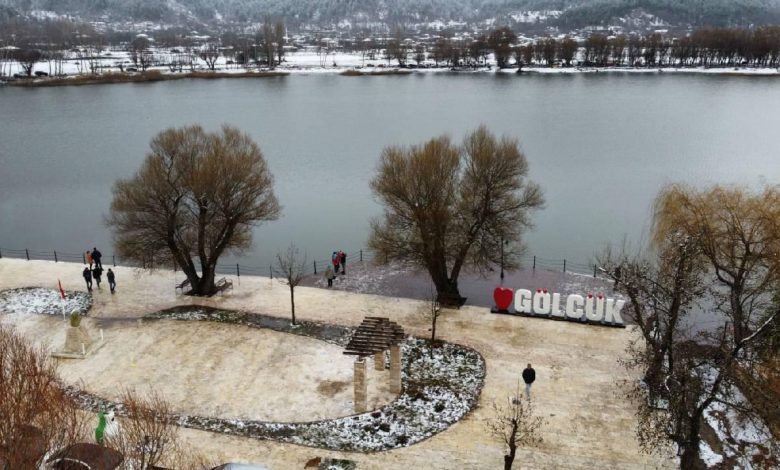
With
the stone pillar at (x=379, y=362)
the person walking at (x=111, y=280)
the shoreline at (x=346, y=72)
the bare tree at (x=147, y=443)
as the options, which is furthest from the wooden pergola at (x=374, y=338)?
the shoreline at (x=346, y=72)

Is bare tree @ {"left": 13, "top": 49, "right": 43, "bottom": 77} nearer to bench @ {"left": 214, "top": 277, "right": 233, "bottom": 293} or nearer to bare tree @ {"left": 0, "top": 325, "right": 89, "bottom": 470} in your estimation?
bench @ {"left": 214, "top": 277, "right": 233, "bottom": 293}

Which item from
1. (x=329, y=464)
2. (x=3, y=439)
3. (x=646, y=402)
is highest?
(x=3, y=439)

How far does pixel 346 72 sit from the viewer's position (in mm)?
134250

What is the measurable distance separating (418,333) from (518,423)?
7.31m

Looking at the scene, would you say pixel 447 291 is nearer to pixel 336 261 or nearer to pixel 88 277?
pixel 336 261

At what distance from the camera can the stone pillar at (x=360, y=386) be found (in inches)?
695

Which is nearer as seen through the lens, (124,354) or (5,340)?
(5,340)

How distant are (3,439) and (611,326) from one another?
1910cm

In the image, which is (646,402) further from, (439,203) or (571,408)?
(439,203)

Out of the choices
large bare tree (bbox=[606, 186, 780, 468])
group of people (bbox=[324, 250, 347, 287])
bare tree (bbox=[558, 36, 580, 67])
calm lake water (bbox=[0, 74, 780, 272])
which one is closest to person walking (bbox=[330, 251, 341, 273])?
group of people (bbox=[324, 250, 347, 287])

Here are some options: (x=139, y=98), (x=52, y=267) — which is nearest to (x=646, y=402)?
(x=52, y=267)

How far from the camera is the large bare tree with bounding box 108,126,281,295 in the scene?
26.3m

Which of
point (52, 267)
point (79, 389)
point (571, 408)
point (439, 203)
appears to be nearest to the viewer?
point (571, 408)

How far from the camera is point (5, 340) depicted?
Result: 1483 cm
